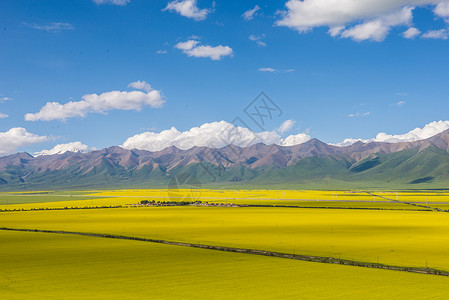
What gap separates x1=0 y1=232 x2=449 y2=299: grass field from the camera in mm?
21750

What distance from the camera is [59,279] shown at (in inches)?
976

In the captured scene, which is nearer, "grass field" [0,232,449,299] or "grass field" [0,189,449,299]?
"grass field" [0,232,449,299]

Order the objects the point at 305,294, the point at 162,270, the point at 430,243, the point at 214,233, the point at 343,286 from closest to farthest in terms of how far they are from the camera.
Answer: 1. the point at 305,294
2. the point at 343,286
3. the point at 162,270
4. the point at 430,243
5. the point at 214,233

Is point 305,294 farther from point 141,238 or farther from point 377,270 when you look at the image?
point 141,238

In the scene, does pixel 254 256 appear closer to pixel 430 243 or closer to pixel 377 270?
pixel 377 270

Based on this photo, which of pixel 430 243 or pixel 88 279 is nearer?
pixel 88 279

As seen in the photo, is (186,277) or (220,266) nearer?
(186,277)

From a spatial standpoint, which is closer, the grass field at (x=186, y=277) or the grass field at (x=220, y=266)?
the grass field at (x=186, y=277)

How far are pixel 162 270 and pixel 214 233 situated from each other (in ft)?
68.2

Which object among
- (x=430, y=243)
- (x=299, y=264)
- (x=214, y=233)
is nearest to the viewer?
(x=299, y=264)

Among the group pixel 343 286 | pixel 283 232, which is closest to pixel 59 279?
pixel 343 286

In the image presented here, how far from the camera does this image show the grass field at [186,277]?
71.4ft

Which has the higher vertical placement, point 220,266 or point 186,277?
point 220,266

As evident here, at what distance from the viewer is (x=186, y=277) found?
25594mm
